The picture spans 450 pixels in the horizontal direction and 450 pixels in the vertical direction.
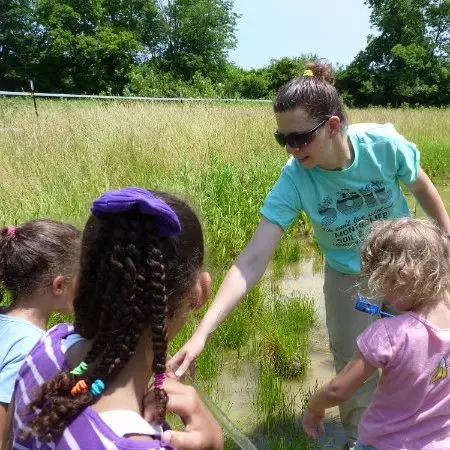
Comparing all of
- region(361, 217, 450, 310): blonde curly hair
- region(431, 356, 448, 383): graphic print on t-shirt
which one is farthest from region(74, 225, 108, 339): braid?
region(431, 356, 448, 383): graphic print on t-shirt

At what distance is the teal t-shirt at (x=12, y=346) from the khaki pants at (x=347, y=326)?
139 centimetres

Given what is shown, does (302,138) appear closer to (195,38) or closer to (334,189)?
(334,189)

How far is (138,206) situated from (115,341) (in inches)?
10.3

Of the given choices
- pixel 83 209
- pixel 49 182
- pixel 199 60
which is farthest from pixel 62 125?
pixel 199 60

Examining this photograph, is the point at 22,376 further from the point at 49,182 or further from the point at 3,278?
the point at 49,182

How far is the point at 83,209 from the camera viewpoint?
4.34m

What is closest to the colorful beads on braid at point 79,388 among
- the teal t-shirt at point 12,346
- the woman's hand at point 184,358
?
the woman's hand at point 184,358

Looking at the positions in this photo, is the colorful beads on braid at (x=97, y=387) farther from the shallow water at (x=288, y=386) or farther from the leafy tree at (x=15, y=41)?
the leafy tree at (x=15, y=41)

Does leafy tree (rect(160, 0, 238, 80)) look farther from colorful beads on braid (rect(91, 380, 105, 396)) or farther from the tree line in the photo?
colorful beads on braid (rect(91, 380, 105, 396))

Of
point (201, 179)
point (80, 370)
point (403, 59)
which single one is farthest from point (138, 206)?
point (403, 59)

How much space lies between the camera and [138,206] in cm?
104

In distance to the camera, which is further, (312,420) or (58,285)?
(58,285)

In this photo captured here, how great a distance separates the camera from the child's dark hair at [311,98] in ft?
7.57

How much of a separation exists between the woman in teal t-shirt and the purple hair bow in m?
1.20
